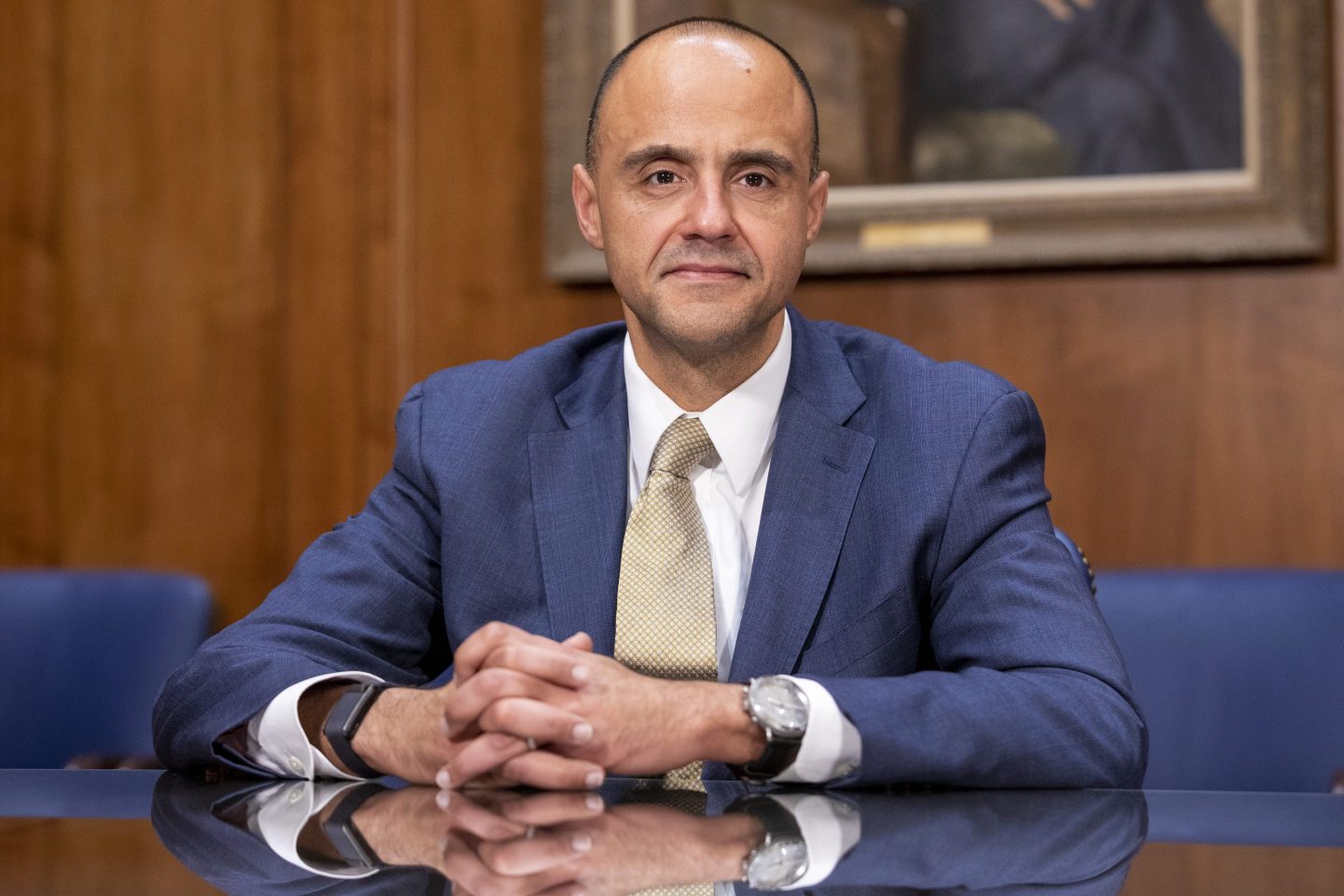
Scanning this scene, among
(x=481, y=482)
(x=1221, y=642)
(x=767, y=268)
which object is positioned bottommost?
(x=1221, y=642)

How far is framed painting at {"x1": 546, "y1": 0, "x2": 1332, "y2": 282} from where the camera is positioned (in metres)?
3.07

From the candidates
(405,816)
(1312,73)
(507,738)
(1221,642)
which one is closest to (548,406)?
(507,738)

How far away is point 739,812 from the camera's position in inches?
52.3

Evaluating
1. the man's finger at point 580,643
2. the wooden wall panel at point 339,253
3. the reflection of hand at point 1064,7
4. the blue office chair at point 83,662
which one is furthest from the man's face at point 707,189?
the wooden wall panel at point 339,253

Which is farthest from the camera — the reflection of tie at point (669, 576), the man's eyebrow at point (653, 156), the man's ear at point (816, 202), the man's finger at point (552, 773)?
the man's ear at point (816, 202)

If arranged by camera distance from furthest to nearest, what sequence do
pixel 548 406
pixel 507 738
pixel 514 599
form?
pixel 548 406
pixel 514 599
pixel 507 738

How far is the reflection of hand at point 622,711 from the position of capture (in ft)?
4.96

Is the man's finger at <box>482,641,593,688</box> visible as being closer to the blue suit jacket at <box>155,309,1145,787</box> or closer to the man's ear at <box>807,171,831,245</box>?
the blue suit jacket at <box>155,309,1145,787</box>

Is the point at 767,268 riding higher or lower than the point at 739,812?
higher

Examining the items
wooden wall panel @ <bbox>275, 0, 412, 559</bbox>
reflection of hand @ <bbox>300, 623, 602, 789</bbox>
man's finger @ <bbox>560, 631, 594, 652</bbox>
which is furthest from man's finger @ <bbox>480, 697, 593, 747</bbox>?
wooden wall panel @ <bbox>275, 0, 412, 559</bbox>

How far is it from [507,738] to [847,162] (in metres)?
2.08

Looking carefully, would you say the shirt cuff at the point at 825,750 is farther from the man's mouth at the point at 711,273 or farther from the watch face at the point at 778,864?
the man's mouth at the point at 711,273

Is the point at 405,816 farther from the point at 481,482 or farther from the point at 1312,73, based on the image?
the point at 1312,73

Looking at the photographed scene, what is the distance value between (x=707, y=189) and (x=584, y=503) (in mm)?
479
